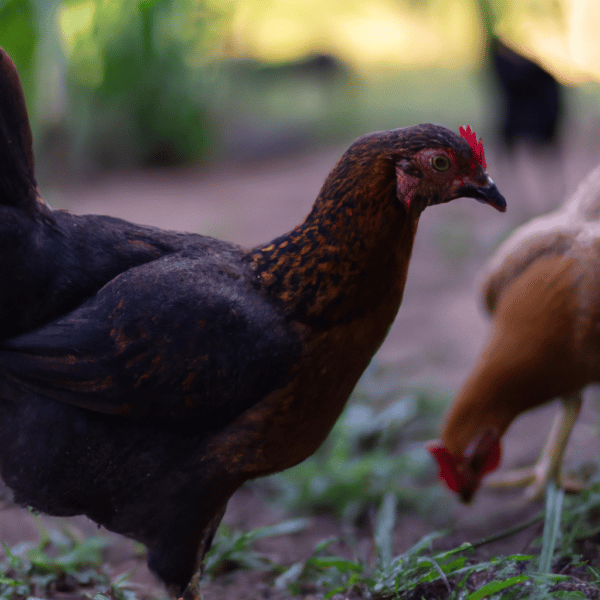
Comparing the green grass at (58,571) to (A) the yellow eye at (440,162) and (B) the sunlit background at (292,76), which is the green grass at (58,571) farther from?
(B) the sunlit background at (292,76)

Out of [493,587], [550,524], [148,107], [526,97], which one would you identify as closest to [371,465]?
[550,524]

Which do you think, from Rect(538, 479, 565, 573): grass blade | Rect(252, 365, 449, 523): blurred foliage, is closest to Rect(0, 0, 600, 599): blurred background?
Rect(252, 365, 449, 523): blurred foliage

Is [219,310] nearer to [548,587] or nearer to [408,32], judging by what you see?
[548,587]

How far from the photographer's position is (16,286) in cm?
155

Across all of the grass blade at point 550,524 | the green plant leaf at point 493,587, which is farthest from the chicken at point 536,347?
the green plant leaf at point 493,587

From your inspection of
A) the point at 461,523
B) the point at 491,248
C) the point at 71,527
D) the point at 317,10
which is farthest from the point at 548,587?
the point at 317,10

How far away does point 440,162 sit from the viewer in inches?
58.8

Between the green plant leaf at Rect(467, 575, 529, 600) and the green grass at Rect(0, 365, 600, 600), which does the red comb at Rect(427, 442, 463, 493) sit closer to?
the green grass at Rect(0, 365, 600, 600)

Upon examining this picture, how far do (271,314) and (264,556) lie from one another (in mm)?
1285

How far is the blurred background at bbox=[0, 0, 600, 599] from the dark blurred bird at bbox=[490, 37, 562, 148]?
0.01 m

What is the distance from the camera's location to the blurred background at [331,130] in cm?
294

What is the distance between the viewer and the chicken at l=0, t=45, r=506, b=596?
60.3 inches

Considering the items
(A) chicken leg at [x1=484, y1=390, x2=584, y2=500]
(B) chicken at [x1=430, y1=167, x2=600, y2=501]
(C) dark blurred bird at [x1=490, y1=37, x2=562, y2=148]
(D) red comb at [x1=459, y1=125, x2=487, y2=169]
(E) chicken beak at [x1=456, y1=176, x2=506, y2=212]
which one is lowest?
(A) chicken leg at [x1=484, y1=390, x2=584, y2=500]

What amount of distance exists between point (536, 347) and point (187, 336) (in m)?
1.49
